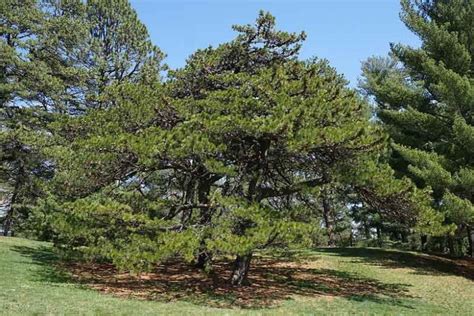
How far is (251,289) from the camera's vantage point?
12.0 meters

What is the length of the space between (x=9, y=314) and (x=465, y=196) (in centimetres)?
1431

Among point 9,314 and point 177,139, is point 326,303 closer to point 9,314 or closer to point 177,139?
point 177,139

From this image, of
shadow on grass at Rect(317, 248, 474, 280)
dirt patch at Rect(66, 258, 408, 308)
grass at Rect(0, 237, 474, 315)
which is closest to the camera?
grass at Rect(0, 237, 474, 315)

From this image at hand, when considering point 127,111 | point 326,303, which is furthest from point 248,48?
point 326,303

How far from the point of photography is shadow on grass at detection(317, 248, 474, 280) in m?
16.7

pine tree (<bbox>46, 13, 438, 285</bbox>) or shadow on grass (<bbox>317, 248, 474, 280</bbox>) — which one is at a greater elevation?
pine tree (<bbox>46, 13, 438, 285</bbox>)

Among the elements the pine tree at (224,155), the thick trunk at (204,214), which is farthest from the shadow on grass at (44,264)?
the thick trunk at (204,214)

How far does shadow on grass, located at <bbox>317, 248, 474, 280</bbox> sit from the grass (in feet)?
0.20

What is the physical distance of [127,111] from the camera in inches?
476

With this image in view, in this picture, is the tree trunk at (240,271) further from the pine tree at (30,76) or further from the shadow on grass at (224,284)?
the pine tree at (30,76)

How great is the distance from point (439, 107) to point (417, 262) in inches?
239

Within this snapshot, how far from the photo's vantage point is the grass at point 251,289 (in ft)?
30.0

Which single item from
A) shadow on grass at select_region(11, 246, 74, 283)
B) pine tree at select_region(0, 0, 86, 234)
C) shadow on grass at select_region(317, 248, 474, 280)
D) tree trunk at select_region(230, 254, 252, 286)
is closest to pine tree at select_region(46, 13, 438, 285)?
tree trunk at select_region(230, 254, 252, 286)

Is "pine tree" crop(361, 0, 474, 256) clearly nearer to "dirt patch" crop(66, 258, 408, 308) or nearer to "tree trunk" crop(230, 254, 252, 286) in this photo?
"dirt patch" crop(66, 258, 408, 308)
